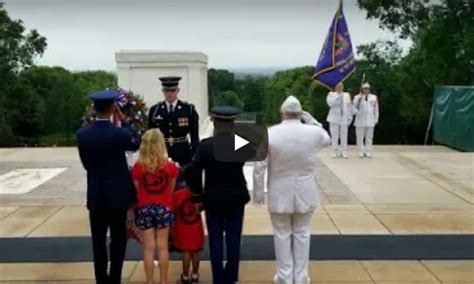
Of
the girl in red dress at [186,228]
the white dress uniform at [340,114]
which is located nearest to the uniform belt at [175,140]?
the girl in red dress at [186,228]

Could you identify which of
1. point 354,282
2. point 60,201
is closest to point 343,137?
point 60,201

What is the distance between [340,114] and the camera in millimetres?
13875

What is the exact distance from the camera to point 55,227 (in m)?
7.83

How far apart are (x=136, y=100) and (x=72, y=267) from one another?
1.71 meters

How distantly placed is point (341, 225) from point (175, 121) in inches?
100

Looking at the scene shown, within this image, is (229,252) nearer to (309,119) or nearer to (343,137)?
(309,119)

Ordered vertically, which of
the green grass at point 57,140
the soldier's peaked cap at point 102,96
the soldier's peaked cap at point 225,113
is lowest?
the green grass at point 57,140

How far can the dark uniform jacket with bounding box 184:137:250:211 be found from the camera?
525cm

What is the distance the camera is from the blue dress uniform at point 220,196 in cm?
524

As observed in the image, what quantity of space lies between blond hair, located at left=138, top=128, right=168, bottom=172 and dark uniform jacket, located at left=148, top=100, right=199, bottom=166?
1.30 metres

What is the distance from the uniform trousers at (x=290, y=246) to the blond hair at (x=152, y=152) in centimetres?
102
